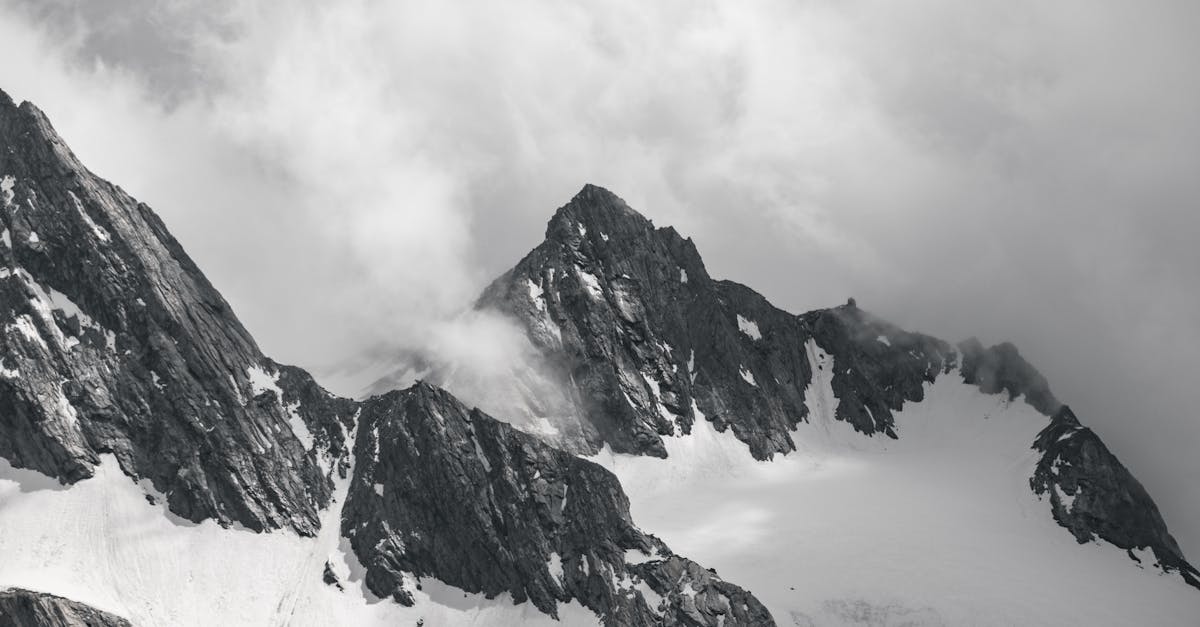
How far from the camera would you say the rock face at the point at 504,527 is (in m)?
142

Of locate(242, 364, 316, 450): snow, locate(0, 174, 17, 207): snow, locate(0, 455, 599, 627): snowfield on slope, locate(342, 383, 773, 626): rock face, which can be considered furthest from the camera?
locate(242, 364, 316, 450): snow

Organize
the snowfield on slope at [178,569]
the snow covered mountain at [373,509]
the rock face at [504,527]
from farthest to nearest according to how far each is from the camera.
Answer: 1. the snow covered mountain at [373,509]
2. the rock face at [504,527]
3. the snowfield on slope at [178,569]

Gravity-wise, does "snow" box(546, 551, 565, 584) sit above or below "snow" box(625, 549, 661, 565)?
A: below

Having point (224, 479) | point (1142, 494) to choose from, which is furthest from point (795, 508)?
point (224, 479)

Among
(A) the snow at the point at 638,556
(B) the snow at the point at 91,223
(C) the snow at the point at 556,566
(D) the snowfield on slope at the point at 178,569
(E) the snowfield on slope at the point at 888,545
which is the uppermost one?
(B) the snow at the point at 91,223

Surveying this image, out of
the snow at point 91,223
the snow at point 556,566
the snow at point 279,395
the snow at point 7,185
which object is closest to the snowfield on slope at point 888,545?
the snow at point 556,566

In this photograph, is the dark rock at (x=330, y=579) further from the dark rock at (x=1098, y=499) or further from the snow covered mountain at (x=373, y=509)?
the dark rock at (x=1098, y=499)

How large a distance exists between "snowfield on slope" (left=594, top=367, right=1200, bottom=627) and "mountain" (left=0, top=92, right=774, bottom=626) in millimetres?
15080

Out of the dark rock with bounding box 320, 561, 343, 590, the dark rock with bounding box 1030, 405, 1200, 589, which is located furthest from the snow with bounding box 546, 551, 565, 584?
the dark rock with bounding box 1030, 405, 1200, 589

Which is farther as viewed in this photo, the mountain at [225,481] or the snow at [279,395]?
the snow at [279,395]

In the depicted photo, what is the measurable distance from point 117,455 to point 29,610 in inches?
1322

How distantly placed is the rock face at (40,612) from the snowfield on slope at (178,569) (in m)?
5.09

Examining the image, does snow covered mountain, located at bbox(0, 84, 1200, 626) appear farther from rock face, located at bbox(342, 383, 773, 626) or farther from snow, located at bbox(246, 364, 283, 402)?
snow, located at bbox(246, 364, 283, 402)

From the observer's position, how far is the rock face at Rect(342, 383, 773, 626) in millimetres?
141625
